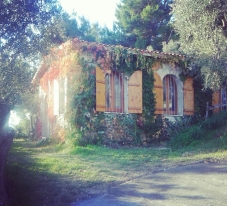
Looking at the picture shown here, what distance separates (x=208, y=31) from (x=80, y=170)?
572cm

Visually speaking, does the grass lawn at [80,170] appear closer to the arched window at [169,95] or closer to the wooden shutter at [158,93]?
the wooden shutter at [158,93]

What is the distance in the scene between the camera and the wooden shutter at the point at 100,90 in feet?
36.9

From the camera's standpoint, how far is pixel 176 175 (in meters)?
6.45

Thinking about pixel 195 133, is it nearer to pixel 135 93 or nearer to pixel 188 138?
pixel 188 138

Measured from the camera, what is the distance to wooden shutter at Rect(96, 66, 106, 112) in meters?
11.2

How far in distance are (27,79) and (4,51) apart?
5.41ft

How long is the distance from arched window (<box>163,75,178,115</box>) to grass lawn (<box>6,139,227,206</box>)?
3373 millimetres

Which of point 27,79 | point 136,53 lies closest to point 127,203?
point 27,79

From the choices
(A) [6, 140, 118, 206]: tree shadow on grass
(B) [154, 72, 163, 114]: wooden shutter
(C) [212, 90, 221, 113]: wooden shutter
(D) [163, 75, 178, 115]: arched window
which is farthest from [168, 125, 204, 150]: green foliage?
(A) [6, 140, 118, 206]: tree shadow on grass

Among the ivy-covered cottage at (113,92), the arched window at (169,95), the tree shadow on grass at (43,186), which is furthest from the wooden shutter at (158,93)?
the tree shadow on grass at (43,186)

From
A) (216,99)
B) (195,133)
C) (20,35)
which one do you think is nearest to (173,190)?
(20,35)

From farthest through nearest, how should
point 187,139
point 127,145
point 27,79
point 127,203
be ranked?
point 127,145, point 187,139, point 27,79, point 127,203

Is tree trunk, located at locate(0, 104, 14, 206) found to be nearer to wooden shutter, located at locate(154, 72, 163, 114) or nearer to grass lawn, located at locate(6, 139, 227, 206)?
grass lawn, located at locate(6, 139, 227, 206)

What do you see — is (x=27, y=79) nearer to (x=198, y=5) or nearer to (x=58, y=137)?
(x=58, y=137)
